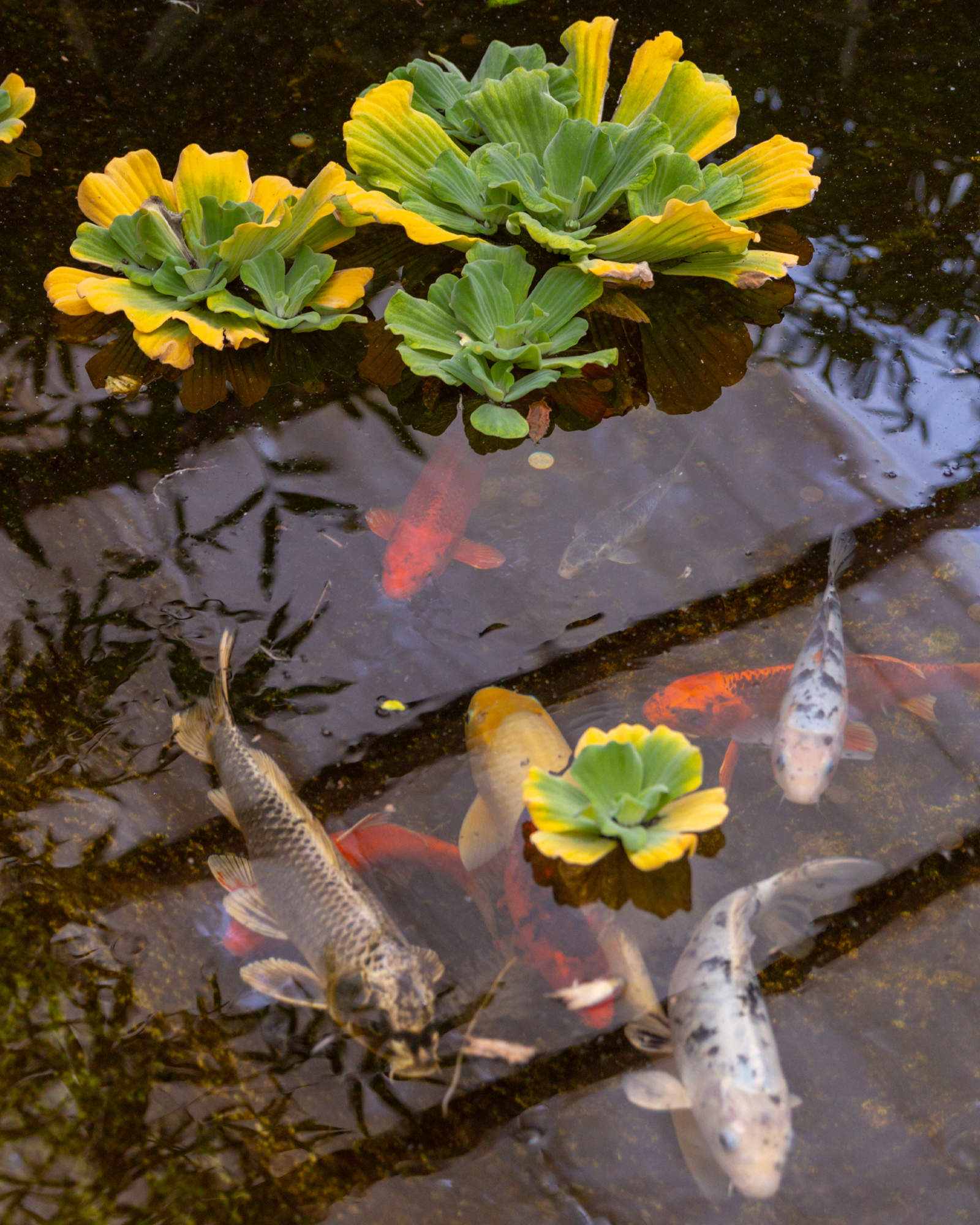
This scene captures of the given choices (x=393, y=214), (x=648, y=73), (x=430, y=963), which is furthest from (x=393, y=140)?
(x=430, y=963)

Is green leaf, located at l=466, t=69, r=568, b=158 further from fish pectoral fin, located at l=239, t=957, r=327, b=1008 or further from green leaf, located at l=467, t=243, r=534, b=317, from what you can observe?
Answer: fish pectoral fin, located at l=239, t=957, r=327, b=1008

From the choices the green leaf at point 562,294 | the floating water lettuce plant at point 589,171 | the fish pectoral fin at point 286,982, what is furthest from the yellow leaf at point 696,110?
the fish pectoral fin at point 286,982

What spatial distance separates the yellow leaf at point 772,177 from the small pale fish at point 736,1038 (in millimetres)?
1825

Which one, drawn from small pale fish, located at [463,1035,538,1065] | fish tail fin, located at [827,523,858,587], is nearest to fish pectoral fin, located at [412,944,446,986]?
small pale fish, located at [463,1035,538,1065]

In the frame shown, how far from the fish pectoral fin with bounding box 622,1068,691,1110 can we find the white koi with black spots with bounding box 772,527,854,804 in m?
0.55

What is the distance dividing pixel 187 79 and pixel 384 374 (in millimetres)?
1542

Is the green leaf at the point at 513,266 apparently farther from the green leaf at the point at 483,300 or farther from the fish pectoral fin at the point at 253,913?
the fish pectoral fin at the point at 253,913

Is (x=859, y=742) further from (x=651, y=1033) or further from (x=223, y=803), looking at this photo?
(x=223, y=803)

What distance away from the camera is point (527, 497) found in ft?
7.54

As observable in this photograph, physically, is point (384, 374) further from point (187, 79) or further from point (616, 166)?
point (187, 79)

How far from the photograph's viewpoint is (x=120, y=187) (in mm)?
2637

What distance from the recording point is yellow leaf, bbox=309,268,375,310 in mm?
2631

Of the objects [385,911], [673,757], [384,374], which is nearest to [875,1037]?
[673,757]

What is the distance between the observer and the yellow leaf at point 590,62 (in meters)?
2.84
